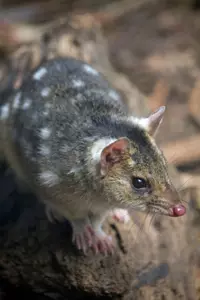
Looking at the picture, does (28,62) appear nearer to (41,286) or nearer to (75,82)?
(75,82)

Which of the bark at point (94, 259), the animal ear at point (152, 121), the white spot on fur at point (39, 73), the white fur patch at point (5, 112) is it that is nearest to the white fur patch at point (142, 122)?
the animal ear at point (152, 121)

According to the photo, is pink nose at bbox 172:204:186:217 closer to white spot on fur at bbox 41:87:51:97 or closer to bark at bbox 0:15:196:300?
bark at bbox 0:15:196:300

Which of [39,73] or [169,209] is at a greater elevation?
[39,73]

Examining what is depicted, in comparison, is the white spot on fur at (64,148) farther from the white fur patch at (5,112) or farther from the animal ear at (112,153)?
the white fur patch at (5,112)

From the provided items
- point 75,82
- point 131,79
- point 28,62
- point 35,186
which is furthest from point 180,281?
point 131,79

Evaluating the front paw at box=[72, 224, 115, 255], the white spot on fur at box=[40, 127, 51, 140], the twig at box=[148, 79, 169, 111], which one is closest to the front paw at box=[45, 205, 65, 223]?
the front paw at box=[72, 224, 115, 255]

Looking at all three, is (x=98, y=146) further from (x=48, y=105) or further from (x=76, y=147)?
(x=48, y=105)

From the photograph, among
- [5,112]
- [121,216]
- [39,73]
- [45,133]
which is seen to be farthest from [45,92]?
[121,216]
